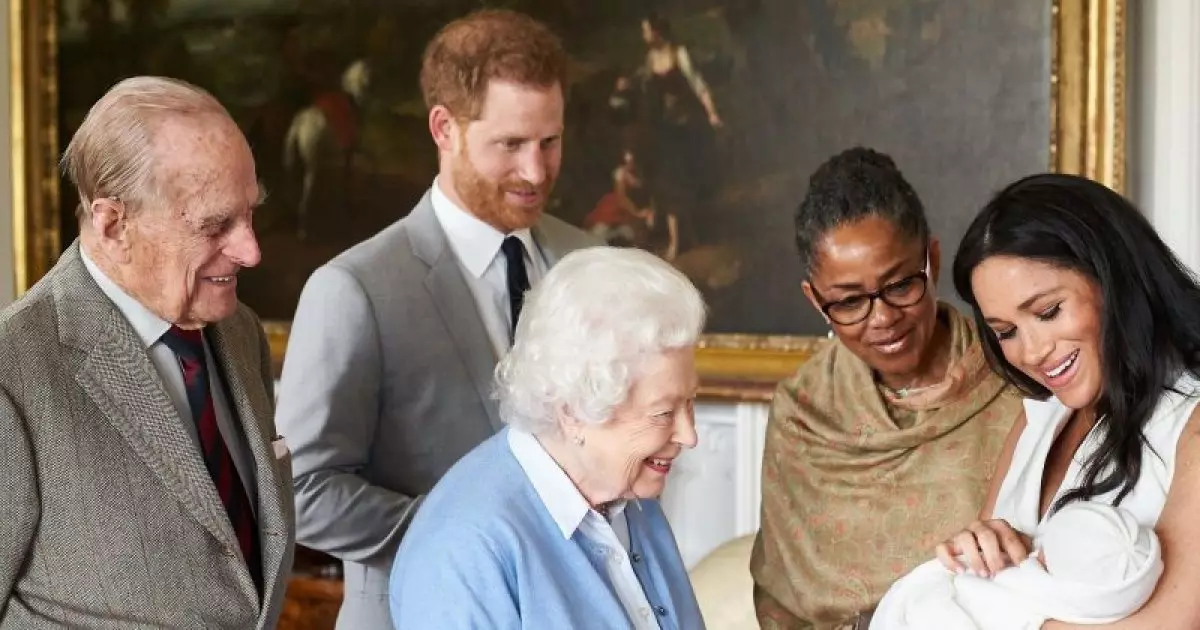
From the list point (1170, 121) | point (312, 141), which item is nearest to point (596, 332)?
point (1170, 121)

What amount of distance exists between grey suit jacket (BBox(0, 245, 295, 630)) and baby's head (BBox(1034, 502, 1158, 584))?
140cm

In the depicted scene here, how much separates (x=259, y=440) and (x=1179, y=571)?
1640 millimetres

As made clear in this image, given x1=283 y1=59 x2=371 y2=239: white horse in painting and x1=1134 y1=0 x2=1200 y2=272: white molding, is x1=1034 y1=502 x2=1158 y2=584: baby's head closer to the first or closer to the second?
x1=1134 y1=0 x2=1200 y2=272: white molding

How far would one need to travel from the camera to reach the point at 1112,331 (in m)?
2.51

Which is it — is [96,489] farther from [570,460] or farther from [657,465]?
[657,465]

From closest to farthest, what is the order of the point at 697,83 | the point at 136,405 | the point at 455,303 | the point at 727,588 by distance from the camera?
the point at 136,405, the point at 455,303, the point at 727,588, the point at 697,83

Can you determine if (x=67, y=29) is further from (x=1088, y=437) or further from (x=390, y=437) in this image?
(x=1088, y=437)

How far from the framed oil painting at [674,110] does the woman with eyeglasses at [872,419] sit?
1.23 m

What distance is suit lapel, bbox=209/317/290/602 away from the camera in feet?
8.73

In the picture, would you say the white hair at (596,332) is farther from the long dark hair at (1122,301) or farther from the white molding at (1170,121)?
the white molding at (1170,121)

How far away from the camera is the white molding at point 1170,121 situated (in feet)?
14.0

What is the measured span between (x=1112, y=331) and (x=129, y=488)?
5.60 feet

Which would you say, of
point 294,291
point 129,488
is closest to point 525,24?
point 129,488

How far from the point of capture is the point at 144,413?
2.45 meters
